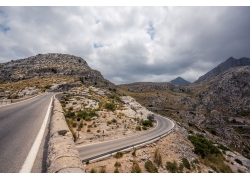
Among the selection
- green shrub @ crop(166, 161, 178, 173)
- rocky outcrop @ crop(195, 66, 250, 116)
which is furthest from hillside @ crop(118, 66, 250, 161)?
green shrub @ crop(166, 161, 178, 173)

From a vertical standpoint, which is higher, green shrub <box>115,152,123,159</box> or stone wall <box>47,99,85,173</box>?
stone wall <box>47,99,85,173</box>

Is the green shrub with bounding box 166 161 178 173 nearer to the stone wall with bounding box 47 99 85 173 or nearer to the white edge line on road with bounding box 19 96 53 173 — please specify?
the stone wall with bounding box 47 99 85 173

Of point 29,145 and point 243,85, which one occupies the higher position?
point 243,85

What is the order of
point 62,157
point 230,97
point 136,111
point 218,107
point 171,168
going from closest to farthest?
point 62,157, point 171,168, point 136,111, point 218,107, point 230,97

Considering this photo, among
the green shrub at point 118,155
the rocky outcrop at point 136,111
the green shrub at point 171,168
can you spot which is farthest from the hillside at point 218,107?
the green shrub at point 118,155

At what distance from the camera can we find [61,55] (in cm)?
17862

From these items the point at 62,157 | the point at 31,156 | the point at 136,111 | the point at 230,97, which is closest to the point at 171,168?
the point at 62,157

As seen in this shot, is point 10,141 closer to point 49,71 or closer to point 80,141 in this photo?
point 80,141

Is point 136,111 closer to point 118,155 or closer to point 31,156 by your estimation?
point 118,155

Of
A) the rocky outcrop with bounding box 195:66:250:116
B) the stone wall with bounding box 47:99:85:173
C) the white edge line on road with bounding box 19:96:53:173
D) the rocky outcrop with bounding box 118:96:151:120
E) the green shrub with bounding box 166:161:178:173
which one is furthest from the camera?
the rocky outcrop with bounding box 195:66:250:116

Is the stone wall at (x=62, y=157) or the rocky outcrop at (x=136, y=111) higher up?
the stone wall at (x=62, y=157)

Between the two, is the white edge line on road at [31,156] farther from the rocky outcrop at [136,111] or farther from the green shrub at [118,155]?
the rocky outcrop at [136,111]

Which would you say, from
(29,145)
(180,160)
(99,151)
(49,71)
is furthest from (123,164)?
(49,71)

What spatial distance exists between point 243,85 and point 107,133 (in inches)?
8505
